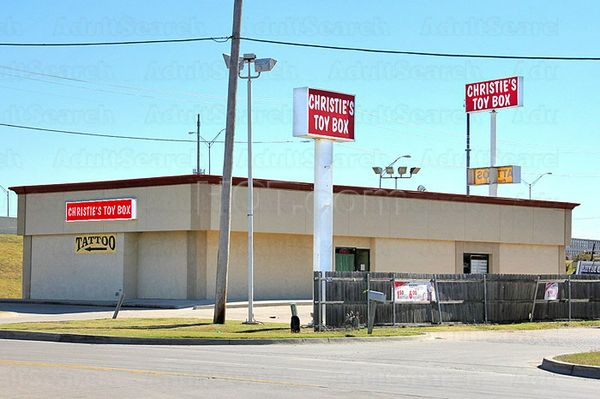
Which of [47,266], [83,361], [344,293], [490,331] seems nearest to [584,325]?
[490,331]

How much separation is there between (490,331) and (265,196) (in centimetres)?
1662

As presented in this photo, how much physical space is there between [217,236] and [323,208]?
14.8m

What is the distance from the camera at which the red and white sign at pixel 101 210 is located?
144ft

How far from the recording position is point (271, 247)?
46.1 meters

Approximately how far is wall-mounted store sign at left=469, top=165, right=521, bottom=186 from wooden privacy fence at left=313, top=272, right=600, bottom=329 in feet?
83.1

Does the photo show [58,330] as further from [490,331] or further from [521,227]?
[521,227]

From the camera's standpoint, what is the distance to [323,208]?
29.9 m

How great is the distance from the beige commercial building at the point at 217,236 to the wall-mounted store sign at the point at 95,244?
47 mm

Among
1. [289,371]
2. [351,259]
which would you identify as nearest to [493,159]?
[351,259]

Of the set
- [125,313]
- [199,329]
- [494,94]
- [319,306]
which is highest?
[494,94]

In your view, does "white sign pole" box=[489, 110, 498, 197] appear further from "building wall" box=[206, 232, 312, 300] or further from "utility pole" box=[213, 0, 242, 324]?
"utility pole" box=[213, 0, 242, 324]

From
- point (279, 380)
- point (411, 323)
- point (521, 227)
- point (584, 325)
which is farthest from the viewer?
point (521, 227)

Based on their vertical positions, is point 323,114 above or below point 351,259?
above

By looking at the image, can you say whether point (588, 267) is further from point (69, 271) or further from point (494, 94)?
point (69, 271)
